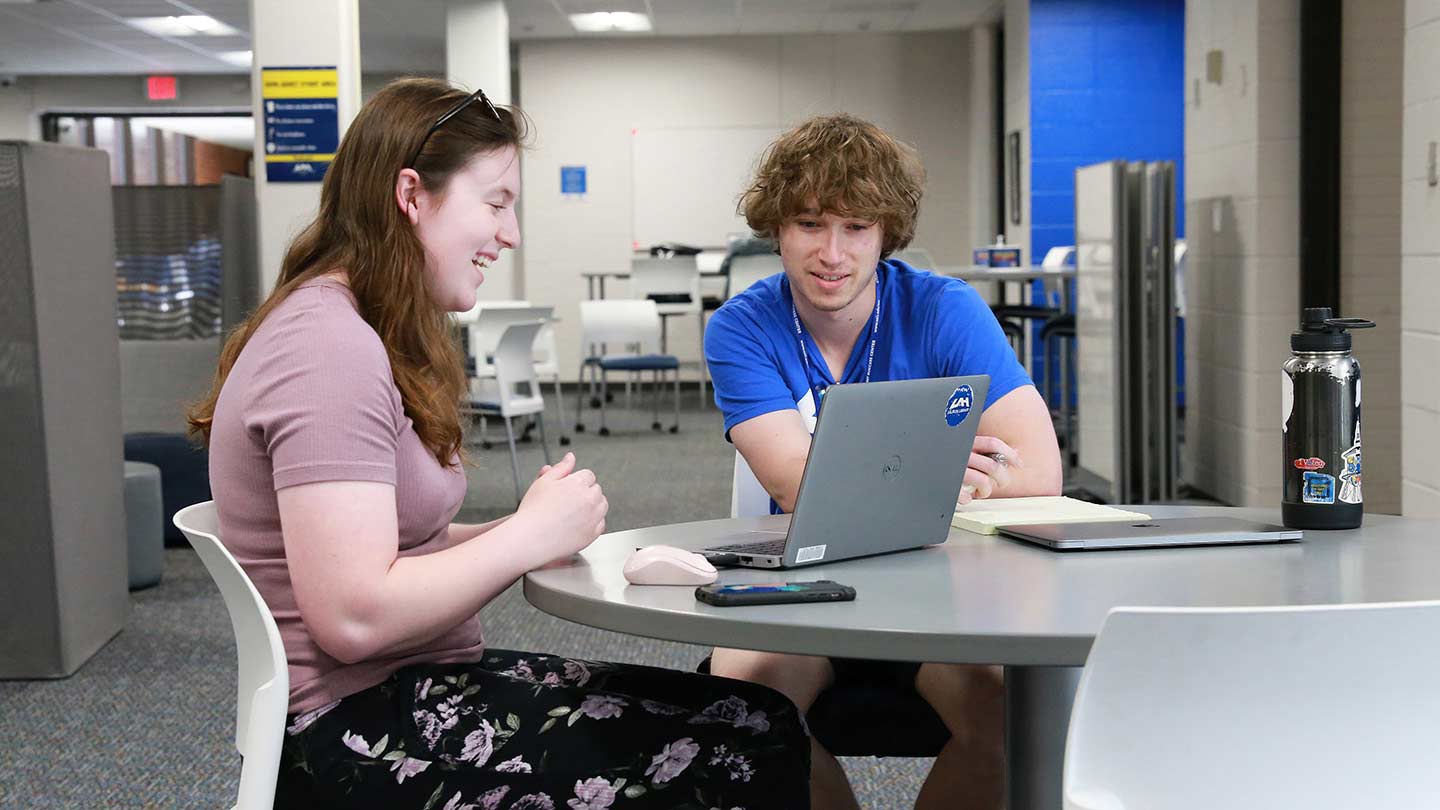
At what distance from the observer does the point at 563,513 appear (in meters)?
1.41

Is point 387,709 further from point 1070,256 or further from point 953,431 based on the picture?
point 1070,256

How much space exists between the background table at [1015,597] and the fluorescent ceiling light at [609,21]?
1032 cm

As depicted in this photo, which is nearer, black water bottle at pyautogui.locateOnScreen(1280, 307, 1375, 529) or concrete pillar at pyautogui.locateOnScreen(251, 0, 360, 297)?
black water bottle at pyautogui.locateOnScreen(1280, 307, 1375, 529)

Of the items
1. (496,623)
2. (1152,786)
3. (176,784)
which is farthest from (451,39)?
(1152,786)

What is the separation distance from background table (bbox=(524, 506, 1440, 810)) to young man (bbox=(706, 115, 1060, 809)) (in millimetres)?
428

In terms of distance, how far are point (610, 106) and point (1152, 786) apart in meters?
12.1

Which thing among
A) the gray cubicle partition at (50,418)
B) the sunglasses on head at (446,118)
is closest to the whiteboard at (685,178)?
the gray cubicle partition at (50,418)

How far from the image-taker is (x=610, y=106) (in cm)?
1261

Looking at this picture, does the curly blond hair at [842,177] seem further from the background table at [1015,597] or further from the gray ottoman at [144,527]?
the gray ottoman at [144,527]

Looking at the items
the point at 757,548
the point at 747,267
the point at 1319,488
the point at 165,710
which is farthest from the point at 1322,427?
the point at 747,267

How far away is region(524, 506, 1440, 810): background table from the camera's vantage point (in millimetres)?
1094

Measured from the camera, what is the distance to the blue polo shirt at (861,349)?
2.02 meters

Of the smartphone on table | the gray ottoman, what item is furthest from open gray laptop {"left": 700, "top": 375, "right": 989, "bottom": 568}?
the gray ottoman

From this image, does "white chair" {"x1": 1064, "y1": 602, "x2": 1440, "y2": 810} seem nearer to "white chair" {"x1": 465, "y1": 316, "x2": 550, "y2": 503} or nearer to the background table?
the background table
